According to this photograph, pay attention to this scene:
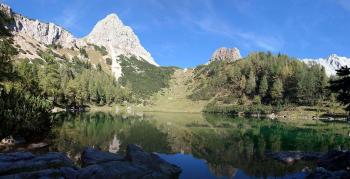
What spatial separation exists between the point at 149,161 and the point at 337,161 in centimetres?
2218

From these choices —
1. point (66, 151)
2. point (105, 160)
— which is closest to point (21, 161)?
point (105, 160)

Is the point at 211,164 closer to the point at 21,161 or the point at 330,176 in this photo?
the point at 330,176

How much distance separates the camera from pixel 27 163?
87.1 feet

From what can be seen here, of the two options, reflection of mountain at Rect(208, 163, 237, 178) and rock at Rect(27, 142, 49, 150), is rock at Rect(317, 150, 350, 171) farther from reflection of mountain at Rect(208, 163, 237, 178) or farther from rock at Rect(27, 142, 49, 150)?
rock at Rect(27, 142, 49, 150)

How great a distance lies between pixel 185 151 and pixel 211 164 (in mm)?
11801

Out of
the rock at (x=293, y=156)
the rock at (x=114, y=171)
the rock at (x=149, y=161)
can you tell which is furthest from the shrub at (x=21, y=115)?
the rock at (x=293, y=156)

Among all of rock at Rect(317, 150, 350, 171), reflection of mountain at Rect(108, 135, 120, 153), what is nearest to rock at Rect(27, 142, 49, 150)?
reflection of mountain at Rect(108, 135, 120, 153)

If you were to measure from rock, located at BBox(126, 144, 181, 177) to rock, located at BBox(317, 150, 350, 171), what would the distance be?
18.1 metres

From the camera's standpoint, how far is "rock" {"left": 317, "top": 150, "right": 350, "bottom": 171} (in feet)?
129

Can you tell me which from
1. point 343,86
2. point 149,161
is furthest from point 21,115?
point 343,86

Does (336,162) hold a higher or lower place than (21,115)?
lower

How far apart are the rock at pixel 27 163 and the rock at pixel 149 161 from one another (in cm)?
757

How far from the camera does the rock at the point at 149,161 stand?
115 feet

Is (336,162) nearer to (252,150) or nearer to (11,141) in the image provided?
(252,150)
